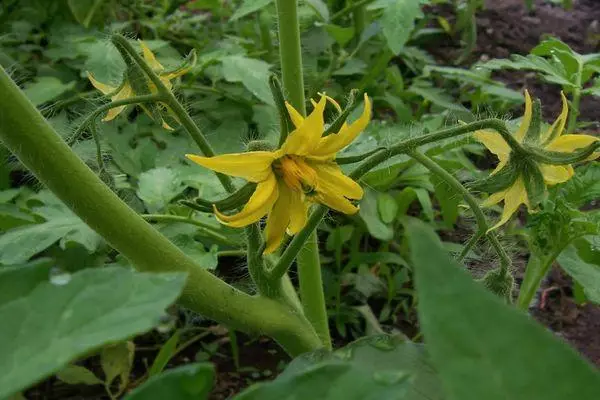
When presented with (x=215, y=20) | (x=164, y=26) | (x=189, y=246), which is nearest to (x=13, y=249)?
(x=189, y=246)

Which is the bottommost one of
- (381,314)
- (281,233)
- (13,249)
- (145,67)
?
(381,314)

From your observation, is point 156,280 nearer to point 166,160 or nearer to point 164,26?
point 166,160

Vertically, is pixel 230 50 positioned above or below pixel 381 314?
above

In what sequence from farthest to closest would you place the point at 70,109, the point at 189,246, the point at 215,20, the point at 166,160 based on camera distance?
the point at 215,20 → the point at 70,109 → the point at 166,160 → the point at 189,246

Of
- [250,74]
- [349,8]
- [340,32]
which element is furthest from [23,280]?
[349,8]

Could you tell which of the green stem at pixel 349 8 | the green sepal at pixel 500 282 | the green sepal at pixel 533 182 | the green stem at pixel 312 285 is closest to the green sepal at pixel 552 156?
the green sepal at pixel 533 182
